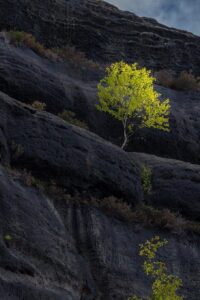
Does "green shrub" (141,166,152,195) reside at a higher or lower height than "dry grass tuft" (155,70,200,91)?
lower

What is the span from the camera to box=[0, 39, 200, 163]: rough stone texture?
3775 cm

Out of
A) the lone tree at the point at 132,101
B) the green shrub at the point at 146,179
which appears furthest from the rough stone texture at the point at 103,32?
the green shrub at the point at 146,179

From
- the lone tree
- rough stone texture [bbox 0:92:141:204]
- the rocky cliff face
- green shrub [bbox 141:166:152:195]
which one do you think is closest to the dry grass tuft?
the rocky cliff face

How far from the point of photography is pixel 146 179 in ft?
113

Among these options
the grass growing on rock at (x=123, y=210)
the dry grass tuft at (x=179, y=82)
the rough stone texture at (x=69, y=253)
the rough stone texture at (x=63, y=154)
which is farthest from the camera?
the dry grass tuft at (x=179, y=82)

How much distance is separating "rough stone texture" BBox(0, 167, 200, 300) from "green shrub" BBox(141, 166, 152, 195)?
4.28 m

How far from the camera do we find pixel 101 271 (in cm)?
2498

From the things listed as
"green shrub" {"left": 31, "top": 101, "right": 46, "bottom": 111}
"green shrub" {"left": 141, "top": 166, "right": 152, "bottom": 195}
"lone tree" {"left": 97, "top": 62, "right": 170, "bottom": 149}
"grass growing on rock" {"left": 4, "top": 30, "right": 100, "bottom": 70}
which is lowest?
"green shrub" {"left": 141, "top": 166, "right": 152, "bottom": 195}

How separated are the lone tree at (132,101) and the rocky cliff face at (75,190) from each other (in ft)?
3.64

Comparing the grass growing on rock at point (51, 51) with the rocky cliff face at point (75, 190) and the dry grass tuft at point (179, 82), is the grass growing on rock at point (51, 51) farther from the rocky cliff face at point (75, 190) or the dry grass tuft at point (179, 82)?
the dry grass tuft at point (179, 82)

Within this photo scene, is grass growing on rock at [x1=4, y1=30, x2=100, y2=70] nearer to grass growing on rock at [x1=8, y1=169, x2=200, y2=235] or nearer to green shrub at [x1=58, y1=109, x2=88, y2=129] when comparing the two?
green shrub at [x1=58, y1=109, x2=88, y2=129]

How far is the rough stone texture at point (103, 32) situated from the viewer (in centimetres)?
5359

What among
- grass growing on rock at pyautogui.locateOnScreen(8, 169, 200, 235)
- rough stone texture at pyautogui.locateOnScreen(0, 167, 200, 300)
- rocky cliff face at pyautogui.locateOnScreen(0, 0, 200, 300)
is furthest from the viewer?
grass growing on rock at pyautogui.locateOnScreen(8, 169, 200, 235)

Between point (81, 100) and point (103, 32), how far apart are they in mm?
20410
